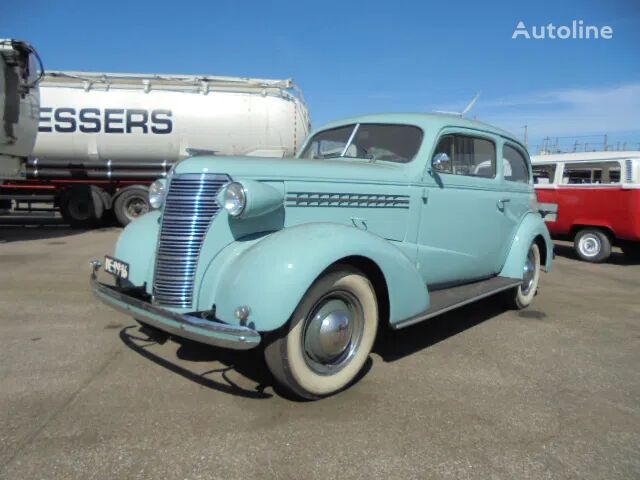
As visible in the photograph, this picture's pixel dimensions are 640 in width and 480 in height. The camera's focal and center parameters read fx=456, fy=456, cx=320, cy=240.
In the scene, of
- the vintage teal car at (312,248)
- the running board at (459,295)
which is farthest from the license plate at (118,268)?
the running board at (459,295)

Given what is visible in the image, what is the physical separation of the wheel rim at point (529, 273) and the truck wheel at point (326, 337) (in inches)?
111

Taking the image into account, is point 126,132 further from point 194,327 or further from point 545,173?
point 194,327

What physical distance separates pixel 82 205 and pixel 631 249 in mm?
12144

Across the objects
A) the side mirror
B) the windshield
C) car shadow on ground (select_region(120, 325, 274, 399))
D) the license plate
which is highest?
the windshield

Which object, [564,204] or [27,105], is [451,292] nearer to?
[564,204]

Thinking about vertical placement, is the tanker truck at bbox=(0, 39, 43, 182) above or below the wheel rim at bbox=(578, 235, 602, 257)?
above

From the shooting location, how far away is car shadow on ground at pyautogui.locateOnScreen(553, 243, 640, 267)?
8834 millimetres

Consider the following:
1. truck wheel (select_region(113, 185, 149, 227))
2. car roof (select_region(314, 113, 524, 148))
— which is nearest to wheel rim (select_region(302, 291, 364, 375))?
car roof (select_region(314, 113, 524, 148))

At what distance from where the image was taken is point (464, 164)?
166 inches

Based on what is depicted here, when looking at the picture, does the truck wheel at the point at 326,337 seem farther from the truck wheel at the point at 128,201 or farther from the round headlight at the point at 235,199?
the truck wheel at the point at 128,201

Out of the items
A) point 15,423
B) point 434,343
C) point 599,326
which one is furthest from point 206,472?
point 599,326

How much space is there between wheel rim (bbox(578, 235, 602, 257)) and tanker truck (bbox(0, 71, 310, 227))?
6846 mm

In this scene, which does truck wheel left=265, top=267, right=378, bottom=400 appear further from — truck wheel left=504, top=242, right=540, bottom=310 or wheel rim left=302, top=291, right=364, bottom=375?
truck wheel left=504, top=242, right=540, bottom=310

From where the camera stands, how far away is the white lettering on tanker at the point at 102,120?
11.1m
